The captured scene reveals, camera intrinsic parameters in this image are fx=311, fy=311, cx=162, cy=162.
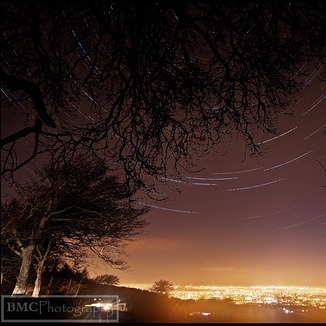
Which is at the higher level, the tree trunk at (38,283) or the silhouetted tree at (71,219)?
the silhouetted tree at (71,219)

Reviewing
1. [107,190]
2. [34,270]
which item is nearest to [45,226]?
[107,190]

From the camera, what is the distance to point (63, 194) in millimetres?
14016

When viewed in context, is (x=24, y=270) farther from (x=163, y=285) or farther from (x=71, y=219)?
(x=163, y=285)

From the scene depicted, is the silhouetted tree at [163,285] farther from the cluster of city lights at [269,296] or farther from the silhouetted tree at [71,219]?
the silhouetted tree at [71,219]

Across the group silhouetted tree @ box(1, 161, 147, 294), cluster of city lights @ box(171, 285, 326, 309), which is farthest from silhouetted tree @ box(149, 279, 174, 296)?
silhouetted tree @ box(1, 161, 147, 294)

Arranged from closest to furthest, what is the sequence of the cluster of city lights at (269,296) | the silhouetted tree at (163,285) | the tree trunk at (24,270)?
1. the tree trunk at (24,270)
2. the cluster of city lights at (269,296)
3. the silhouetted tree at (163,285)

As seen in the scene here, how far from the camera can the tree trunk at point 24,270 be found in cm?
1243

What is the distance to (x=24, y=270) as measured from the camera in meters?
13.1

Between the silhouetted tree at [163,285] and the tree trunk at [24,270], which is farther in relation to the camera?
the silhouetted tree at [163,285]

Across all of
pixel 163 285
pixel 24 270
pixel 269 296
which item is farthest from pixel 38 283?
pixel 163 285

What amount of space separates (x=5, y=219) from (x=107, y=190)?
475 cm

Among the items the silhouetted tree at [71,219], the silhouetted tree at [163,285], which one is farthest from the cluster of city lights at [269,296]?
the silhouetted tree at [71,219]

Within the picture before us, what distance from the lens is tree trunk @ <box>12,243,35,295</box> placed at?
12.4 m

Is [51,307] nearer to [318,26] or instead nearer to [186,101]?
[186,101]
